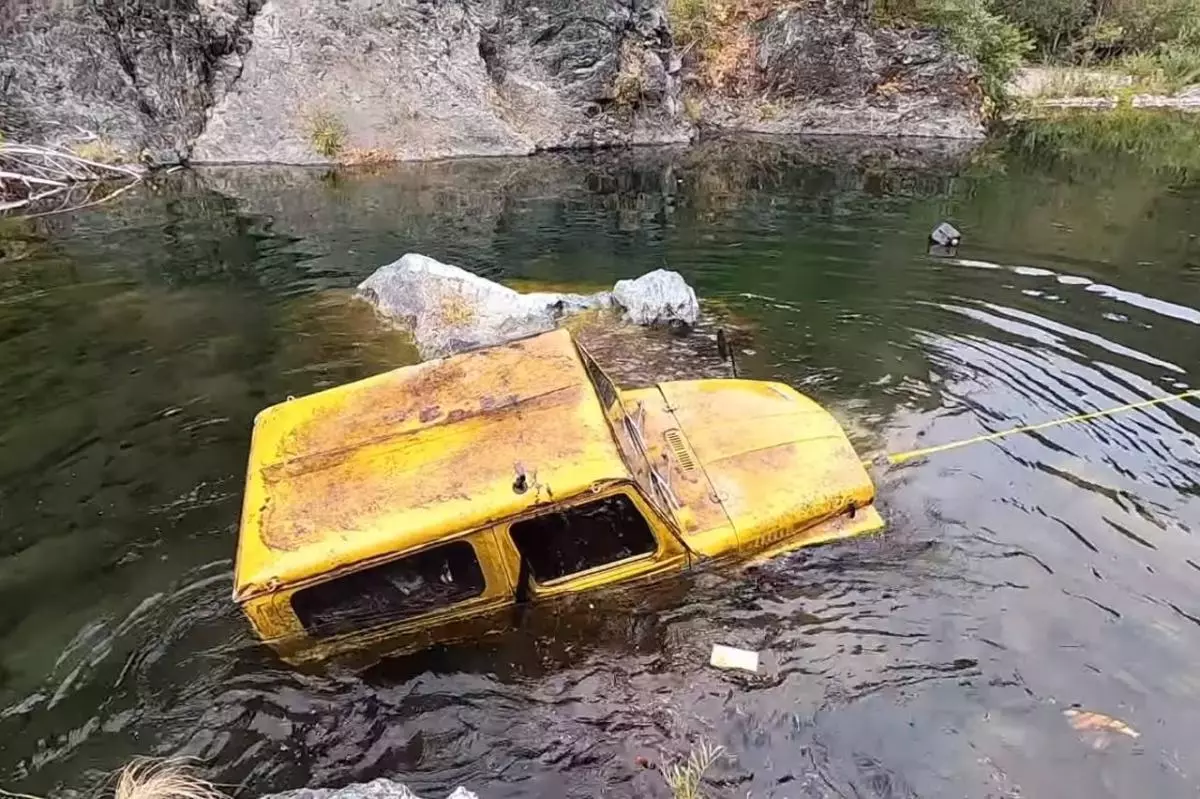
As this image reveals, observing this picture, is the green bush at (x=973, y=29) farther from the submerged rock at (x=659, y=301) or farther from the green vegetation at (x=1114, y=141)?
the submerged rock at (x=659, y=301)

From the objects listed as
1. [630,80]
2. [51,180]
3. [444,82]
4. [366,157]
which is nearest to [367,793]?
[51,180]

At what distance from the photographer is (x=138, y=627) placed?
7.46m

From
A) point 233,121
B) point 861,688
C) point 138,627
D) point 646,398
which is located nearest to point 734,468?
point 646,398

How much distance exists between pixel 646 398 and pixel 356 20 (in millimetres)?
23983

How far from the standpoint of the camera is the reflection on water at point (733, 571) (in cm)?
629

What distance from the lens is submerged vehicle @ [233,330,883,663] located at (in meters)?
6.33

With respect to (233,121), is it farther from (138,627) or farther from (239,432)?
(138,627)

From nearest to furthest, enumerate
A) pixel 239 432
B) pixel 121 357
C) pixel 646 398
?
pixel 646 398 → pixel 239 432 → pixel 121 357

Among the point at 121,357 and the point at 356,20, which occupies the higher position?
the point at 356,20

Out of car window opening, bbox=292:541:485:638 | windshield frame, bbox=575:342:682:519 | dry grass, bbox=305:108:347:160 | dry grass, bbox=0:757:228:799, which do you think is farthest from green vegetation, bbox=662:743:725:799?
dry grass, bbox=305:108:347:160

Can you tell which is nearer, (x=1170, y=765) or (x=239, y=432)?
(x=1170, y=765)

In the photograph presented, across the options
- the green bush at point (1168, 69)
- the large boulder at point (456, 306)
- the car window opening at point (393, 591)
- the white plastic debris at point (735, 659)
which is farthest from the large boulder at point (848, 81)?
the car window opening at point (393, 591)

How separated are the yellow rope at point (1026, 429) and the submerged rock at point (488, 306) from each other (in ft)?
15.8

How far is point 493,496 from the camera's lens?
6.38 metres
